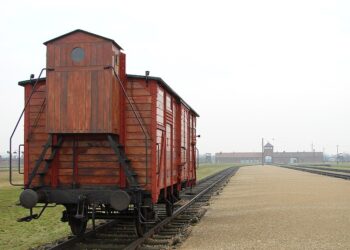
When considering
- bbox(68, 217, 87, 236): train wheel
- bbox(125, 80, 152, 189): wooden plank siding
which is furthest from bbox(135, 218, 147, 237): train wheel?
bbox(68, 217, 87, 236): train wheel

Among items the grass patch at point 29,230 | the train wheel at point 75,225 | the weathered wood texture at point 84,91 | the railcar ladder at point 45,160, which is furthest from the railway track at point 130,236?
the weathered wood texture at point 84,91

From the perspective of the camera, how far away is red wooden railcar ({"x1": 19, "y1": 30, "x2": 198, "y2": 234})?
947cm

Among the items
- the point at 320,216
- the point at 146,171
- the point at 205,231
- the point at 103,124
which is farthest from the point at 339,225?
the point at 103,124

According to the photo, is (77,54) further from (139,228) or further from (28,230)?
(28,230)

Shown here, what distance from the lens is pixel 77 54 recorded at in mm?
9750

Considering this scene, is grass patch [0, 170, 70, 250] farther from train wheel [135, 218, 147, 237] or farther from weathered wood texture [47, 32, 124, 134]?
weathered wood texture [47, 32, 124, 134]

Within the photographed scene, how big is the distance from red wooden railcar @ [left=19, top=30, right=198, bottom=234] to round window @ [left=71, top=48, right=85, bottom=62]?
0.02m

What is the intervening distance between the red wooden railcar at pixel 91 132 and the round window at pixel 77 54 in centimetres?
2

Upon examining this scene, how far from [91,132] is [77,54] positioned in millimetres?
1624

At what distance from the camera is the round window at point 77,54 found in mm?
9703

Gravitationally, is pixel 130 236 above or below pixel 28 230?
→ above

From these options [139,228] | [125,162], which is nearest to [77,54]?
[125,162]

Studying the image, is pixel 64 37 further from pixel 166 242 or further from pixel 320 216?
pixel 320 216

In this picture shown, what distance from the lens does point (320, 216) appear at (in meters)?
14.6
